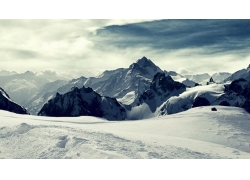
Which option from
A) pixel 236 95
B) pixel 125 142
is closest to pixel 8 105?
pixel 236 95

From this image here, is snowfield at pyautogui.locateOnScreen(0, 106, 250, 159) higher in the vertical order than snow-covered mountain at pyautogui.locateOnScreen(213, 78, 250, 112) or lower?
higher

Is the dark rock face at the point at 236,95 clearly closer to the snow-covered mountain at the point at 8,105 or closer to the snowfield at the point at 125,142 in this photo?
the snow-covered mountain at the point at 8,105

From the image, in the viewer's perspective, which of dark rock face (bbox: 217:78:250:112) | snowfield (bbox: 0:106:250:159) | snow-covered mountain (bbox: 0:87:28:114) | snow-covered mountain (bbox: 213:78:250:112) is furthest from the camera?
snow-covered mountain (bbox: 213:78:250:112)

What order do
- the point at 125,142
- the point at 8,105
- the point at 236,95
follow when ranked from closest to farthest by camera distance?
the point at 125,142 < the point at 8,105 < the point at 236,95

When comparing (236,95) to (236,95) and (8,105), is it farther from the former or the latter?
(8,105)

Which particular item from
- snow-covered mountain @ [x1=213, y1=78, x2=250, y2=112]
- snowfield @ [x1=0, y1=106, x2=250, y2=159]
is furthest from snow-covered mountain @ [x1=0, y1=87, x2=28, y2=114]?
snowfield @ [x1=0, y1=106, x2=250, y2=159]

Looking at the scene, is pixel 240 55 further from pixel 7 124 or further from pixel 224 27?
pixel 7 124

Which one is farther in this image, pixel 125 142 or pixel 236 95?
pixel 236 95

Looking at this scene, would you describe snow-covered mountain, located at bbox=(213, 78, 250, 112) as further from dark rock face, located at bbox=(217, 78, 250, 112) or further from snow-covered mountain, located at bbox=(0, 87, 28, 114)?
snow-covered mountain, located at bbox=(0, 87, 28, 114)

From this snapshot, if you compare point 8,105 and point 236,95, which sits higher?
point 8,105

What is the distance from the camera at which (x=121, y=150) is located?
897 inches

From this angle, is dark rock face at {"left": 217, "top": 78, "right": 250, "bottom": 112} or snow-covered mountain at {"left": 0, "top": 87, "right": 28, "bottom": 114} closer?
snow-covered mountain at {"left": 0, "top": 87, "right": 28, "bottom": 114}

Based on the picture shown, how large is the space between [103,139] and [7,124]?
29.3 feet
